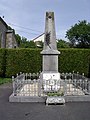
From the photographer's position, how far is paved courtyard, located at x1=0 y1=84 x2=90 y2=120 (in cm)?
672

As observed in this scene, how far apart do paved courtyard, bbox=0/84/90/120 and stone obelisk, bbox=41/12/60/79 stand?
117 inches

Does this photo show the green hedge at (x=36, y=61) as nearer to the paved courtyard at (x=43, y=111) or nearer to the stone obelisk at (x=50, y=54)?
the stone obelisk at (x=50, y=54)

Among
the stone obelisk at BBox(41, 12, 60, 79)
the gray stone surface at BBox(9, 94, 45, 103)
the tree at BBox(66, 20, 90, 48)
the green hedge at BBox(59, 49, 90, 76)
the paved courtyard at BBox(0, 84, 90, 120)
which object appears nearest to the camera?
the paved courtyard at BBox(0, 84, 90, 120)

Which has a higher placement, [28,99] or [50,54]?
[50,54]

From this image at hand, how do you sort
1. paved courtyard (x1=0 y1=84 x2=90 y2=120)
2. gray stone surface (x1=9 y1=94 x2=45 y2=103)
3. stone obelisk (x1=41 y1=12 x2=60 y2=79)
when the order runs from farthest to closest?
stone obelisk (x1=41 y1=12 x2=60 y2=79) < gray stone surface (x1=9 y1=94 x2=45 y2=103) < paved courtyard (x1=0 y1=84 x2=90 y2=120)

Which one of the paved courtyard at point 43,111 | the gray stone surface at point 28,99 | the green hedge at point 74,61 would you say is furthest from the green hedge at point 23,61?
the paved courtyard at point 43,111

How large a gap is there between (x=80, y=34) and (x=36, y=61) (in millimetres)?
42729

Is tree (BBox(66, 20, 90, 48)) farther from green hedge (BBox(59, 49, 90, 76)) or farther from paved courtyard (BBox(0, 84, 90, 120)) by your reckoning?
paved courtyard (BBox(0, 84, 90, 120))

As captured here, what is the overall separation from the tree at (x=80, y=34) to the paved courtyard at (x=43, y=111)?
51.3 metres

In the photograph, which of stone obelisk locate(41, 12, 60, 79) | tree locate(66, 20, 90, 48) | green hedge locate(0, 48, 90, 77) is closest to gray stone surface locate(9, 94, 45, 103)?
stone obelisk locate(41, 12, 60, 79)

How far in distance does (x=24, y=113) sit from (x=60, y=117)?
51.0 inches

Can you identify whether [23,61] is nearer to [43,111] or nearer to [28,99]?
[28,99]

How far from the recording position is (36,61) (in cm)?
1988

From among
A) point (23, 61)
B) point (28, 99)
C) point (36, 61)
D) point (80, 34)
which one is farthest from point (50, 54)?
point (80, 34)
